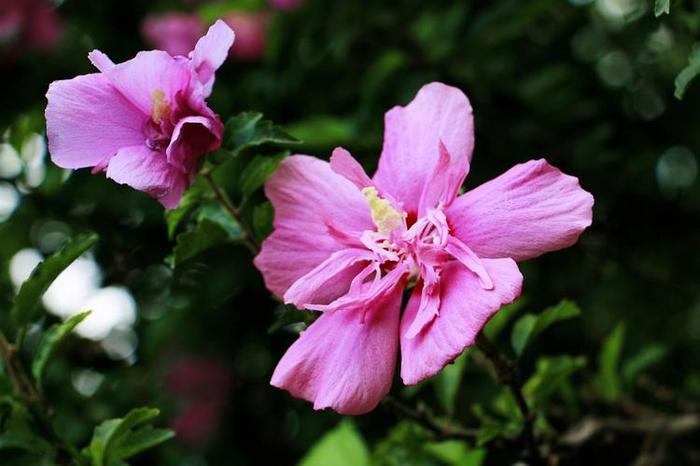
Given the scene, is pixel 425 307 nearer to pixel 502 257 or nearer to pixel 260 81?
pixel 502 257

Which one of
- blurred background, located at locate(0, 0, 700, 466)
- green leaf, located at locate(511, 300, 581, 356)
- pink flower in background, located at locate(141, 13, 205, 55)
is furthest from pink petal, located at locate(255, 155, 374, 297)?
pink flower in background, located at locate(141, 13, 205, 55)

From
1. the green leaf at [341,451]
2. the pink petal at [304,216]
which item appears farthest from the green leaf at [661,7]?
the green leaf at [341,451]

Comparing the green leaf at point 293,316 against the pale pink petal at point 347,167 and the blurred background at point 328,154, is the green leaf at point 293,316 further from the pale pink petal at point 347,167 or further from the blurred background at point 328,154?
the blurred background at point 328,154

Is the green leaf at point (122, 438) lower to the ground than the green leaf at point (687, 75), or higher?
lower

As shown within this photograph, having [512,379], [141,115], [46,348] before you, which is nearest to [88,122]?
[141,115]

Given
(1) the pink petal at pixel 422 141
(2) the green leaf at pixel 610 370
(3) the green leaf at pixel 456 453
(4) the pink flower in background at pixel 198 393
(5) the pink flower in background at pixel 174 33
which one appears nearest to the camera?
(1) the pink petal at pixel 422 141

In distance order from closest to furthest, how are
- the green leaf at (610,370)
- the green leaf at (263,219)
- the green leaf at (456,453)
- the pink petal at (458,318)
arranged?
the pink petal at (458,318) < the green leaf at (263,219) < the green leaf at (456,453) < the green leaf at (610,370)

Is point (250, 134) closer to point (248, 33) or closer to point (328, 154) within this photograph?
point (328, 154)
